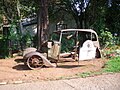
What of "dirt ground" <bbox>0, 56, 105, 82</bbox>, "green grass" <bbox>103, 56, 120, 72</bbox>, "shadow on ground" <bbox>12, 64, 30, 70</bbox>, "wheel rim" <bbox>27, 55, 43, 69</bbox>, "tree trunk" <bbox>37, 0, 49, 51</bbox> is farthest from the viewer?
"tree trunk" <bbox>37, 0, 49, 51</bbox>

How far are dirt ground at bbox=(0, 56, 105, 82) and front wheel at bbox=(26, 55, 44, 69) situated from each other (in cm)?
25

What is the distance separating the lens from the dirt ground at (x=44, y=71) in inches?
373

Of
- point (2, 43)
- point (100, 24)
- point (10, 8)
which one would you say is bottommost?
point (2, 43)

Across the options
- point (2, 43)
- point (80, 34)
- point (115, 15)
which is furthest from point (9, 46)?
point (115, 15)

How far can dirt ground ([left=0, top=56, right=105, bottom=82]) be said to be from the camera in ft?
31.1

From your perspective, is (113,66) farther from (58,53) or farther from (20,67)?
Answer: (20,67)

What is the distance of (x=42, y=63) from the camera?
11.1 metres

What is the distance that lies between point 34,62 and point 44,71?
2.48ft

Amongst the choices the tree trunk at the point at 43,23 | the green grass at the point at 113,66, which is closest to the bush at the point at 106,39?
the tree trunk at the point at 43,23

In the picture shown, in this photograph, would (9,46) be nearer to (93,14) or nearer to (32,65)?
(32,65)

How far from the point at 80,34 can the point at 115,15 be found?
11.4m

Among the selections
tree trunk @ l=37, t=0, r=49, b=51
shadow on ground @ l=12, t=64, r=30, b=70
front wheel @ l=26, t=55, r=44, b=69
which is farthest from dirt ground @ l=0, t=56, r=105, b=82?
tree trunk @ l=37, t=0, r=49, b=51

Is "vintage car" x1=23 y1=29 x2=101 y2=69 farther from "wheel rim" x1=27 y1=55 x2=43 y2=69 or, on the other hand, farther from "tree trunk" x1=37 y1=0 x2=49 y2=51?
"tree trunk" x1=37 y1=0 x2=49 y2=51

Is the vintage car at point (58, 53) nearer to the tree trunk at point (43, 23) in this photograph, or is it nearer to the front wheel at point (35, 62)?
the front wheel at point (35, 62)
